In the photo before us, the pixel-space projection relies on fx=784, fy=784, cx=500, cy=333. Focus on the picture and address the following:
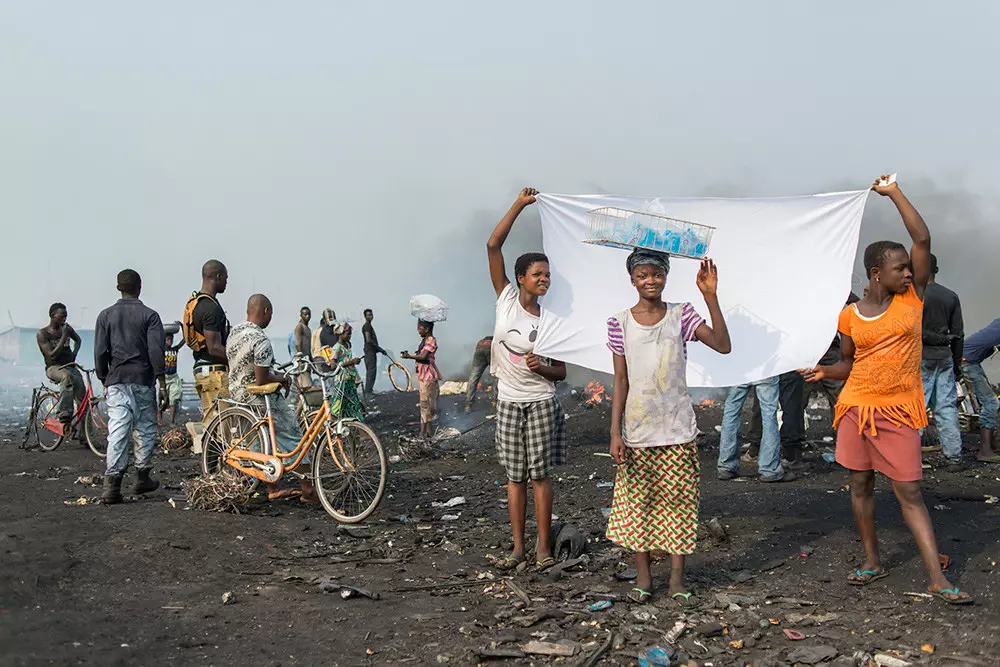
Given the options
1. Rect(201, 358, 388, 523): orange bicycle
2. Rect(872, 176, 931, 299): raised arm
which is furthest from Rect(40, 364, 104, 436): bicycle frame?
Rect(872, 176, 931, 299): raised arm

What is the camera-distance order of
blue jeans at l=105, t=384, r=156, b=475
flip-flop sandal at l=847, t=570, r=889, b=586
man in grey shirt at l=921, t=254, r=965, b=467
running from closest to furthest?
flip-flop sandal at l=847, t=570, r=889, b=586 < blue jeans at l=105, t=384, r=156, b=475 < man in grey shirt at l=921, t=254, r=965, b=467

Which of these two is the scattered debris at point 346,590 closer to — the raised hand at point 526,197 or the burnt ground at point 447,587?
the burnt ground at point 447,587

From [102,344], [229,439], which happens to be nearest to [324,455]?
[229,439]

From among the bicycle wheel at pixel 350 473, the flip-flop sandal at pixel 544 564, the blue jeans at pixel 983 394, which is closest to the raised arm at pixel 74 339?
the bicycle wheel at pixel 350 473

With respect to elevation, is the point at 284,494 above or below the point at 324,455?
below

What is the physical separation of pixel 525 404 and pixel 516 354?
0.33 m

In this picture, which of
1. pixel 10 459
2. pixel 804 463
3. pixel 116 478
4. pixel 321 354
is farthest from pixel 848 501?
pixel 10 459

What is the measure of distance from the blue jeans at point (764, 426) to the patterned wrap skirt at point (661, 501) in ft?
11.5

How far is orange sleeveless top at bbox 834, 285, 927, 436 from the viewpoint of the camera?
4.16 m

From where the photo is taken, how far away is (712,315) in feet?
13.9

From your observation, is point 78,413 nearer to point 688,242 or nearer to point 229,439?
point 229,439

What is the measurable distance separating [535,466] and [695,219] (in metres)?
1.91

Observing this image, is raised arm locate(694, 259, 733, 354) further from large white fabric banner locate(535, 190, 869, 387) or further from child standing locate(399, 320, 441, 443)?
child standing locate(399, 320, 441, 443)

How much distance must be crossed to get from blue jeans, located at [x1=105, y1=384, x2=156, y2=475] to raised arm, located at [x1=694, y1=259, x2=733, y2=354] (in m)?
5.36
